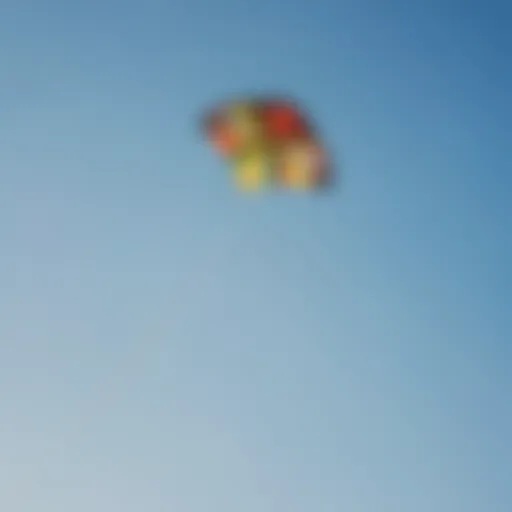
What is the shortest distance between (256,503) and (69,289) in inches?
15.7

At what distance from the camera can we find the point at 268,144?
1.23m

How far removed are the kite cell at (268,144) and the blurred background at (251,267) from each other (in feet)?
0.07

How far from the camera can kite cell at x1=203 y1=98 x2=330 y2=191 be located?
1214 millimetres

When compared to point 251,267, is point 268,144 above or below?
above

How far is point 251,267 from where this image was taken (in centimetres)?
122

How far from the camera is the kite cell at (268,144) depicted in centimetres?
121

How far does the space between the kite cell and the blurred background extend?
22 mm

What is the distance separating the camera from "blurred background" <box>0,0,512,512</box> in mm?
1179

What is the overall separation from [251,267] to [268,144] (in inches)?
7.2

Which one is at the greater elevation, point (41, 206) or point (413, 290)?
point (41, 206)

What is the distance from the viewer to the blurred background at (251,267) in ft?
3.87

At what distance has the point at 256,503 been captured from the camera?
118 centimetres

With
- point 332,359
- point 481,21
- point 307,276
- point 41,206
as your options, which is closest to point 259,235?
point 307,276

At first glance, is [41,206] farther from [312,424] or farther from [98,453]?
[312,424]
